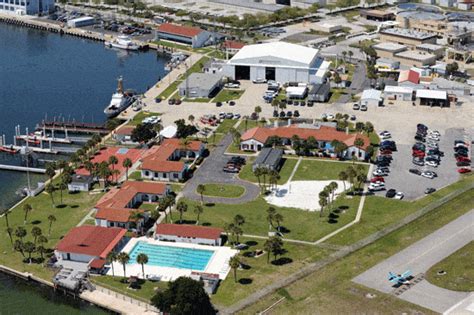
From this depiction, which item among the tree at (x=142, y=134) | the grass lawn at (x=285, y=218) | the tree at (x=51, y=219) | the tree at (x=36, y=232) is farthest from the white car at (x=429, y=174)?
the tree at (x=36, y=232)

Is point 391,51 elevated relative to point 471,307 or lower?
elevated

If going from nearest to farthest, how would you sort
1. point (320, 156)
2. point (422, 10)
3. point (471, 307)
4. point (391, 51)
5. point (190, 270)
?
1. point (471, 307)
2. point (190, 270)
3. point (320, 156)
4. point (391, 51)
5. point (422, 10)

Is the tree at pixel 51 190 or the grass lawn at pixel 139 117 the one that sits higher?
the grass lawn at pixel 139 117

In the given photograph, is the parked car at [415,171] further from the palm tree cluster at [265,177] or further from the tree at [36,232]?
the tree at [36,232]

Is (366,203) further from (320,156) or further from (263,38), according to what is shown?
(263,38)

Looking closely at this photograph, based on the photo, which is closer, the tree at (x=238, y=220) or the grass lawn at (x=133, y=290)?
the grass lawn at (x=133, y=290)

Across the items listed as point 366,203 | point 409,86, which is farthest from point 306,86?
point 366,203
